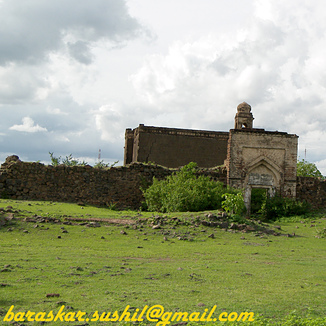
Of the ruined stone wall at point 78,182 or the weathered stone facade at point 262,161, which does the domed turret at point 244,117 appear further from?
the ruined stone wall at point 78,182

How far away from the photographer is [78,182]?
1878cm

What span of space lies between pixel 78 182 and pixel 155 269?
12.7 metres

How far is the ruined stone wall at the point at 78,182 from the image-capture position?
18203 millimetres

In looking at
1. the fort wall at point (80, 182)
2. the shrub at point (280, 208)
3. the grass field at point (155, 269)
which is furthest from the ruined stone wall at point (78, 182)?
the grass field at point (155, 269)

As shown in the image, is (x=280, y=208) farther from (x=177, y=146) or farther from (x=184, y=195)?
(x=177, y=146)

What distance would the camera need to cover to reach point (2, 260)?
6.84 meters

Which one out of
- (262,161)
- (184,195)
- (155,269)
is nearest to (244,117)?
(262,161)

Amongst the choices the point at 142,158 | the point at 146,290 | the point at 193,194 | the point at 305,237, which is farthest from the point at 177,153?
the point at 146,290

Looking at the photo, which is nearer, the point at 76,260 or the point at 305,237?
the point at 76,260

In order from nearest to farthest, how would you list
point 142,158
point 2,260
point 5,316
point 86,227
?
point 5,316, point 2,260, point 86,227, point 142,158

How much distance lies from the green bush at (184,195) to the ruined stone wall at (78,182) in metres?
2.12

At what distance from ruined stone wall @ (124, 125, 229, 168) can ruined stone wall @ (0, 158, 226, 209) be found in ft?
24.6

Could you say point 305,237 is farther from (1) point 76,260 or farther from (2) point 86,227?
(1) point 76,260

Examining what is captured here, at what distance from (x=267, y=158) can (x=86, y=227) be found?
1203cm
